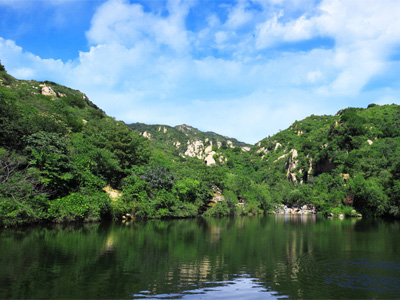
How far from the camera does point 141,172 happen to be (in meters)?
50.9

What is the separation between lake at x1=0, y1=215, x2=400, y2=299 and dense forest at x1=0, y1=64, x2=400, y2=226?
40.3ft

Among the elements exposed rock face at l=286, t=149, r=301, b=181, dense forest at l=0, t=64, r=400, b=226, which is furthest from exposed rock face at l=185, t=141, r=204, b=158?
exposed rock face at l=286, t=149, r=301, b=181

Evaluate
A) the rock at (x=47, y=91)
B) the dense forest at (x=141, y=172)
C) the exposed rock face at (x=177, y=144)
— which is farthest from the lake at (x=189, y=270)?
the exposed rock face at (x=177, y=144)

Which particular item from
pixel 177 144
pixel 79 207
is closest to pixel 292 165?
pixel 177 144

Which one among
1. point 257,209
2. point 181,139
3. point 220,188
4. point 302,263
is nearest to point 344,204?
point 257,209

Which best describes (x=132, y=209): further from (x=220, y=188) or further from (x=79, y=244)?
(x=220, y=188)

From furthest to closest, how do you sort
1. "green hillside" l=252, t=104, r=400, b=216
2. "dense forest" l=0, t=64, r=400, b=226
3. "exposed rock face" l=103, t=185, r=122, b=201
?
"green hillside" l=252, t=104, r=400, b=216
"exposed rock face" l=103, t=185, r=122, b=201
"dense forest" l=0, t=64, r=400, b=226

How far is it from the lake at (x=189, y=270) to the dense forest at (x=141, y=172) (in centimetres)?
1228

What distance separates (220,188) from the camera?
71.9 m

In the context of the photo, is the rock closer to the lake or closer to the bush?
the bush

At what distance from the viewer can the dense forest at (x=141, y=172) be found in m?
35.4

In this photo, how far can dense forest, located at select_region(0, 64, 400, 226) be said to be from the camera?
3538cm

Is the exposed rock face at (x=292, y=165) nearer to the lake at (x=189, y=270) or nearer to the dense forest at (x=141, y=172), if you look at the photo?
the dense forest at (x=141, y=172)

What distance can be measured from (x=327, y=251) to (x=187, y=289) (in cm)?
1396
